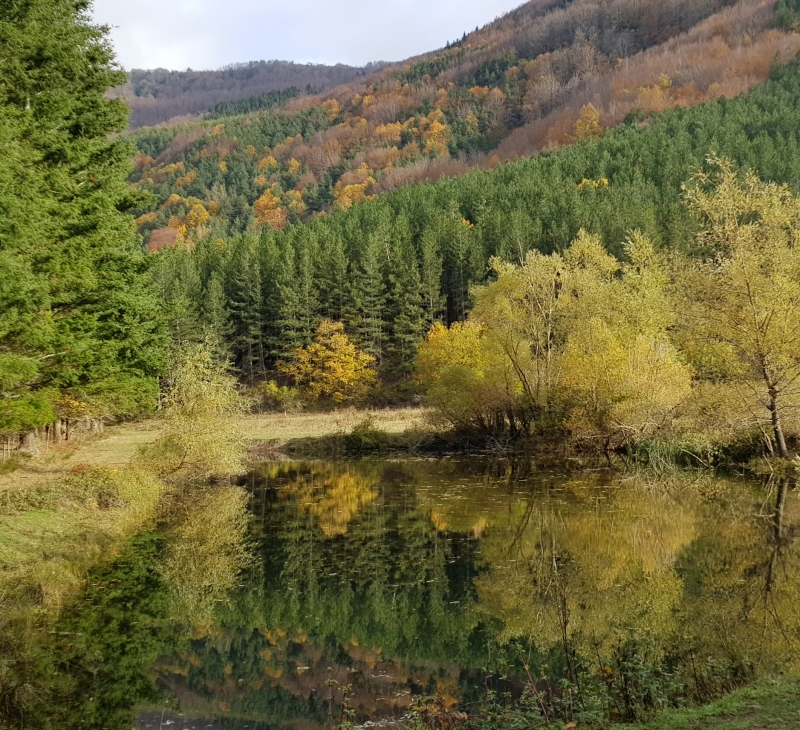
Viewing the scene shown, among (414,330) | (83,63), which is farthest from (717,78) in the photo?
(83,63)

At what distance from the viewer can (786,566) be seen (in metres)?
17.2

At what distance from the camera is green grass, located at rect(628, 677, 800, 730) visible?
7.95 m

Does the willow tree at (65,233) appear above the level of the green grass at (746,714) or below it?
above

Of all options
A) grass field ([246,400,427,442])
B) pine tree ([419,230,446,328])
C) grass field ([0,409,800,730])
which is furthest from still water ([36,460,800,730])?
pine tree ([419,230,446,328])

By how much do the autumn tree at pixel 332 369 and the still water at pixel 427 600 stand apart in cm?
4692

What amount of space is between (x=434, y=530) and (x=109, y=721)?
14.3m

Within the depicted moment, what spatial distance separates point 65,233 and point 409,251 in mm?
66486

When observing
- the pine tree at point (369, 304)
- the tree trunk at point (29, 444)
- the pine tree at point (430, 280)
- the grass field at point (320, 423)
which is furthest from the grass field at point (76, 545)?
the pine tree at point (430, 280)

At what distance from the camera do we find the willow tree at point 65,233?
20.8 meters

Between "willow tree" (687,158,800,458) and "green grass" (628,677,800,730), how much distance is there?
862 inches

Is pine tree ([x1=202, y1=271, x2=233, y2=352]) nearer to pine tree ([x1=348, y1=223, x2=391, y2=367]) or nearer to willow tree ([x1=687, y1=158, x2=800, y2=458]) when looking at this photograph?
pine tree ([x1=348, y1=223, x2=391, y2=367])

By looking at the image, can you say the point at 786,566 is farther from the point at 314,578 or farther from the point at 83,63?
the point at 83,63

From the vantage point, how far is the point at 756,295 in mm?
28656

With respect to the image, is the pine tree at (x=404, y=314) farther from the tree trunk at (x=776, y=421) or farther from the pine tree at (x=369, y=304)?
the tree trunk at (x=776, y=421)
